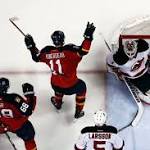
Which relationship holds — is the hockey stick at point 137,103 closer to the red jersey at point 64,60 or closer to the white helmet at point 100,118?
the red jersey at point 64,60

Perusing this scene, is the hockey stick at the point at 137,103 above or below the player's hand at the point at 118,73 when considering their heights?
below

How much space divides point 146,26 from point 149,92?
41 cm

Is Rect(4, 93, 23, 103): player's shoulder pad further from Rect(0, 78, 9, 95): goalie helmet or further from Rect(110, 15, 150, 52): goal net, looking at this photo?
Rect(110, 15, 150, 52): goal net

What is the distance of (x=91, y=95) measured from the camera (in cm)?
335

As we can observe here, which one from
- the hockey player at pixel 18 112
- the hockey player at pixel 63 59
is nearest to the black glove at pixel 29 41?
the hockey player at pixel 63 59

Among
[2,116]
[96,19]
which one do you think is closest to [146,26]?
[96,19]

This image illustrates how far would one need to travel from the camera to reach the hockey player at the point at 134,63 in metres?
3.08

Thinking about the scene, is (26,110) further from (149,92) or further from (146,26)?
(146,26)

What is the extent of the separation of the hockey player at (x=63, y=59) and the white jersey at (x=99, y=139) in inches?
13.8

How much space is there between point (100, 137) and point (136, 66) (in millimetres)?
485

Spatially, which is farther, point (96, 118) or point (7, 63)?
point (7, 63)

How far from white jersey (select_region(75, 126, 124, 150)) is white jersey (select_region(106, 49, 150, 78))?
0.42m

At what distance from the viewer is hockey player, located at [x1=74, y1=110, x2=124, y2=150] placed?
109 inches

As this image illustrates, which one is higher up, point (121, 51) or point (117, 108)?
point (121, 51)
